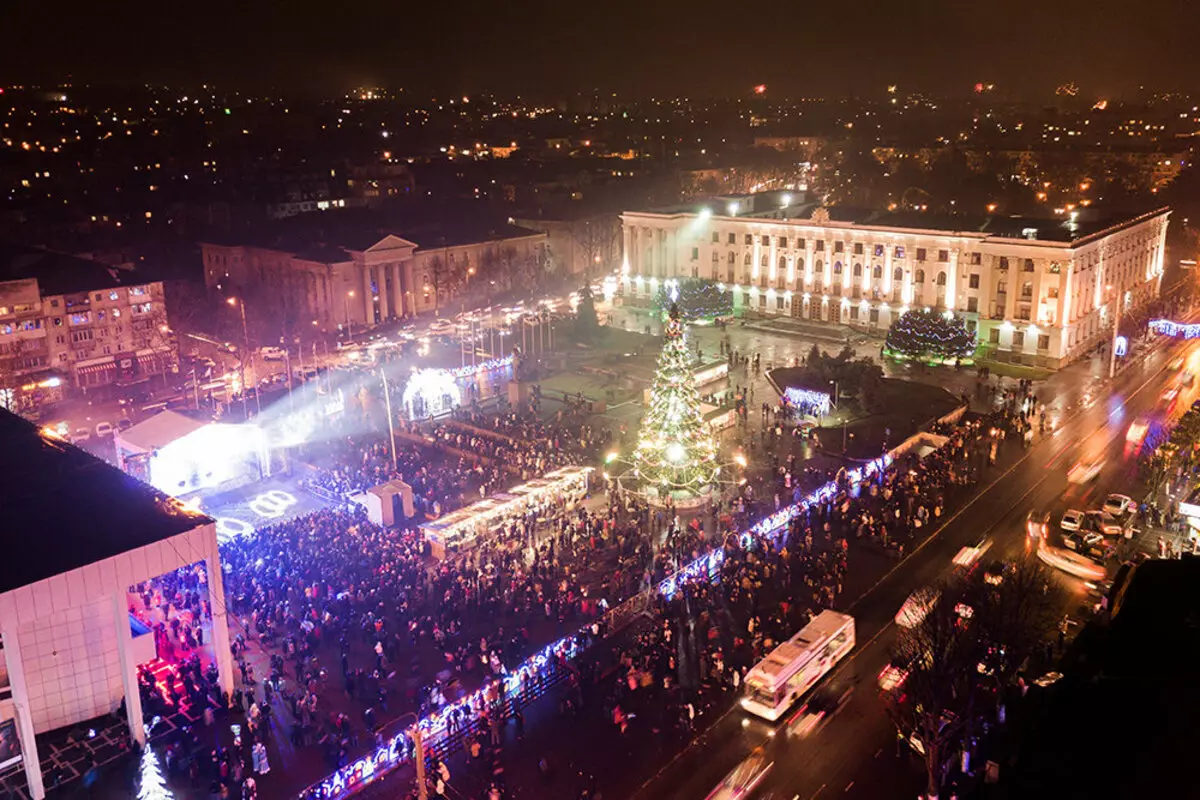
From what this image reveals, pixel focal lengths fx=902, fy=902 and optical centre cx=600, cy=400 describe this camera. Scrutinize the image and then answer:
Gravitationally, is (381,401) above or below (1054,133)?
below

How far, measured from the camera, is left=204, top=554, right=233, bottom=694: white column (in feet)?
65.0

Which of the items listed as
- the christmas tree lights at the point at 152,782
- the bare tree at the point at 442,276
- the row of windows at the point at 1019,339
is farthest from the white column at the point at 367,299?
the christmas tree lights at the point at 152,782

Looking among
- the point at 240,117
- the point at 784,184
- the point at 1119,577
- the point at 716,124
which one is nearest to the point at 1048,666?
the point at 1119,577

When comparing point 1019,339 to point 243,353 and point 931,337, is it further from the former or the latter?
point 243,353

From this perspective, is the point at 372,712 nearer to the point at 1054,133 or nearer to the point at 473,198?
the point at 473,198

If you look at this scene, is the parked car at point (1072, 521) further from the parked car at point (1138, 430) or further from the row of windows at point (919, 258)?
the row of windows at point (919, 258)

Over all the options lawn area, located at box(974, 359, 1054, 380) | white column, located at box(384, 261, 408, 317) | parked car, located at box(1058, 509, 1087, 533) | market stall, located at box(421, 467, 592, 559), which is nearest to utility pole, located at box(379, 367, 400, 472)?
market stall, located at box(421, 467, 592, 559)

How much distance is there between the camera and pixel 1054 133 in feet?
375

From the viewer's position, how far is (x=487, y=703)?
19.9 metres

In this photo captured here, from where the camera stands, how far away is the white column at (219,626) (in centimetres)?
1981

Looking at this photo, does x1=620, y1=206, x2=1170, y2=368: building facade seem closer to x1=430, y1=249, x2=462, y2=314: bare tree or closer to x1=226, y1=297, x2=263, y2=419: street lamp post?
x1=430, y1=249, x2=462, y2=314: bare tree

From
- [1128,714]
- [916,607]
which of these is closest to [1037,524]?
[916,607]

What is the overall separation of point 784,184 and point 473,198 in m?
36.7

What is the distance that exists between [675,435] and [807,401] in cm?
1214
